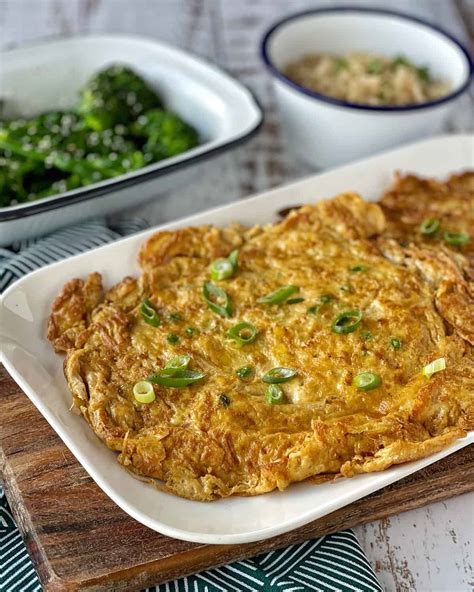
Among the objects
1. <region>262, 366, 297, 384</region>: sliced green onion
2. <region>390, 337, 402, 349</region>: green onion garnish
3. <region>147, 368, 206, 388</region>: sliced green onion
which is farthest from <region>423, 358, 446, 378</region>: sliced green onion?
<region>147, 368, 206, 388</region>: sliced green onion

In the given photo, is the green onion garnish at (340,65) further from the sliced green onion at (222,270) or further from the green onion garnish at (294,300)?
the green onion garnish at (294,300)

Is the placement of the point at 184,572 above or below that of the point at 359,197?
below

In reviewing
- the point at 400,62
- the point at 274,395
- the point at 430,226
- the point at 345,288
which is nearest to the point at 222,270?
the point at 345,288

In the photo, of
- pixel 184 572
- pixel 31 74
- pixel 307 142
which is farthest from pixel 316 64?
pixel 184 572

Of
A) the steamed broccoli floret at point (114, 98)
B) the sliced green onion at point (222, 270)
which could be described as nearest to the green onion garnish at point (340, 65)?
the steamed broccoli floret at point (114, 98)

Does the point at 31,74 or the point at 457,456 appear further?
the point at 31,74

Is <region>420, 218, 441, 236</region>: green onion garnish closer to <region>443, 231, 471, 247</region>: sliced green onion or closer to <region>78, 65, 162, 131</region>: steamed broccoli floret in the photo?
<region>443, 231, 471, 247</region>: sliced green onion

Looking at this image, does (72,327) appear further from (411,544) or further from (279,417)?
(411,544)
